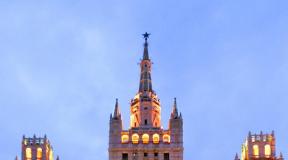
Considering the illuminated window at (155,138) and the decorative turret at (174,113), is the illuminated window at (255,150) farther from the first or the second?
the illuminated window at (155,138)

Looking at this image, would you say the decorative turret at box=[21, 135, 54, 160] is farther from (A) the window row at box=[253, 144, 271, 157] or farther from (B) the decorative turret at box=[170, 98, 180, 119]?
(A) the window row at box=[253, 144, 271, 157]

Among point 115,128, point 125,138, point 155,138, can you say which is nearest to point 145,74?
point 115,128

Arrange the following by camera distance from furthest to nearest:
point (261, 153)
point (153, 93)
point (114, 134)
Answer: point (153, 93) → point (114, 134) → point (261, 153)

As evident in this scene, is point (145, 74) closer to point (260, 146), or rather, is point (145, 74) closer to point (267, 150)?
point (260, 146)

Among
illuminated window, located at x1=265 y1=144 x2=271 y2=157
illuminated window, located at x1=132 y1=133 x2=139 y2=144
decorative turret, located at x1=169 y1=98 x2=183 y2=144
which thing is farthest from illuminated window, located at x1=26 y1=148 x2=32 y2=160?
illuminated window, located at x1=265 y1=144 x2=271 y2=157

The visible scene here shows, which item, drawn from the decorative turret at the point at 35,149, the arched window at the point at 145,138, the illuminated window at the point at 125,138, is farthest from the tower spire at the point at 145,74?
the decorative turret at the point at 35,149

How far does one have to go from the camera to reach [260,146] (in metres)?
154

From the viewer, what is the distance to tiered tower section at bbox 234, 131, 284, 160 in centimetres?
15362

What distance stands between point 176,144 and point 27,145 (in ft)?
96.8

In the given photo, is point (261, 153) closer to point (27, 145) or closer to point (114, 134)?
point (114, 134)

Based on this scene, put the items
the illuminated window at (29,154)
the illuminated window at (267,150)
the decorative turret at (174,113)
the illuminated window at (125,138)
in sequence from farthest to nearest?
the decorative turret at (174,113) → the illuminated window at (125,138) → the illuminated window at (29,154) → the illuminated window at (267,150)

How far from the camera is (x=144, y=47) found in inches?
7308

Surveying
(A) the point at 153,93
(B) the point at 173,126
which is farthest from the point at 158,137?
(A) the point at 153,93

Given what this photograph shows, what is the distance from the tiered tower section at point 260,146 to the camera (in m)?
154
